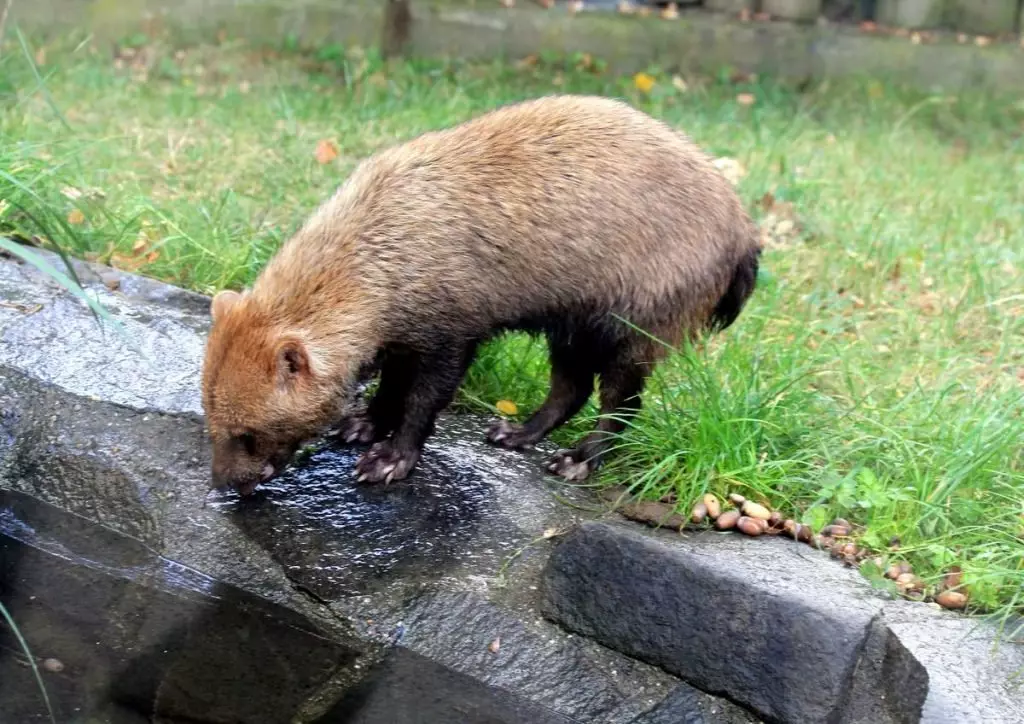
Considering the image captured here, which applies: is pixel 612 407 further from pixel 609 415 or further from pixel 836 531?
pixel 836 531

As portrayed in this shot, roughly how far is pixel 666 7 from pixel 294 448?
7240mm

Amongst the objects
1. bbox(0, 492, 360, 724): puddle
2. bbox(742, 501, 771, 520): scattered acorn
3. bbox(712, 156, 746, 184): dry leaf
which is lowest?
bbox(0, 492, 360, 724): puddle

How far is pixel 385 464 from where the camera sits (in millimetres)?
4145

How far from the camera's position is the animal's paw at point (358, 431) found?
179 inches

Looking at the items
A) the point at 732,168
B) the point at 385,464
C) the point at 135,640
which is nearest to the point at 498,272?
the point at 385,464

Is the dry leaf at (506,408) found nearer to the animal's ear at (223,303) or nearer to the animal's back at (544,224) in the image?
the animal's back at (544,224)

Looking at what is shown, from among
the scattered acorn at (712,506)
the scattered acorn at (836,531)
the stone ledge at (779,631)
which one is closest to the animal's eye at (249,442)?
the stone ledge at (779,631)

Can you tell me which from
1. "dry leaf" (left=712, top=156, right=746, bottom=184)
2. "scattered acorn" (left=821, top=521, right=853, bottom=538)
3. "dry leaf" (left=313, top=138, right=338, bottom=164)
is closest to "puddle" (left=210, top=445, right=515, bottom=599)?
"scattered acorn" (left=821, top=521, right=853, bottom=538)

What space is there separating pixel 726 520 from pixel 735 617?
65cm

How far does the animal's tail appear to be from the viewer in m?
4.46

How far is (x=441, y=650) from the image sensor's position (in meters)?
3.46

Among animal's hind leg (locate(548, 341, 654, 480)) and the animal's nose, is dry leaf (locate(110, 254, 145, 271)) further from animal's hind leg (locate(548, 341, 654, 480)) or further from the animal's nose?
animal's hind leg (locate(548, 341, 654, 480))

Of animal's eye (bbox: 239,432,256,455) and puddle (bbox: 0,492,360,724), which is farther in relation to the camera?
animal's eye (bbox: 239,432,256,455)

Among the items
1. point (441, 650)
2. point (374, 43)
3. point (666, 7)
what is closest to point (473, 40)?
point (374, 43)
